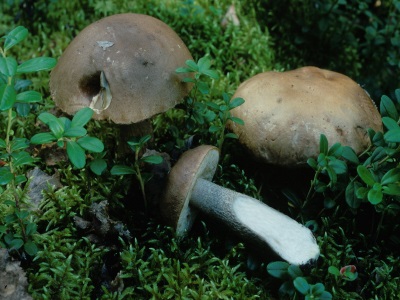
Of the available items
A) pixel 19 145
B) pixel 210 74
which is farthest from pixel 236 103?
pixel 19 145

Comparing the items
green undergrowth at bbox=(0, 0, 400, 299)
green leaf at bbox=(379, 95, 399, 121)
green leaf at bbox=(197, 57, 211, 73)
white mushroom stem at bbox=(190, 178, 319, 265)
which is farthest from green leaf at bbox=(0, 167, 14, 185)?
green leaf at bbox=(379, 95, 399, 121)

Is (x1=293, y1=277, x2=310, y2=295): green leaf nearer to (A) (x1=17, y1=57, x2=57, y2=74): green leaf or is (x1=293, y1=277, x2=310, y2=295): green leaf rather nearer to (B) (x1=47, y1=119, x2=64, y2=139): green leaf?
(B) (x1=47, y1=119, x2=64, y2=139): green leaf

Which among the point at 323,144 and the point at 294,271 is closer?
the point at 294,271

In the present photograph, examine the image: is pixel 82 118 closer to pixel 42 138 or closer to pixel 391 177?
pixel 42 138

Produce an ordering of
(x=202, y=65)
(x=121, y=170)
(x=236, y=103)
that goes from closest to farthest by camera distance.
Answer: (x=121, y=170) → (x=202, y=65) → (x=236, y=103)

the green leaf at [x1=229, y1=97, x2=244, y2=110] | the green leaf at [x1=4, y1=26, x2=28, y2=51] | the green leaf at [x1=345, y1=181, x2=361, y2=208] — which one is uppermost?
the green leaf at [x1=4, y1=26, x2=28, y2=51]

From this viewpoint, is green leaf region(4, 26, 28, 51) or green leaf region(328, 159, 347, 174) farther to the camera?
green leaf region(328, 159, 347, 174)

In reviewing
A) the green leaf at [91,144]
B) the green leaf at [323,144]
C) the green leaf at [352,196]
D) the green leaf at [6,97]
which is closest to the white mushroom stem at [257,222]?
the green leaf at [352,196]
